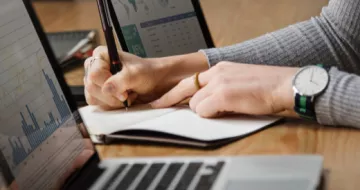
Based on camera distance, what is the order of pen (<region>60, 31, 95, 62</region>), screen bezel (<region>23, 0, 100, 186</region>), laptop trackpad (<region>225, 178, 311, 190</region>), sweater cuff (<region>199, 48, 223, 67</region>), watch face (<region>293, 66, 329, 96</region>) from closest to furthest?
laptop trackpad (<region>225, 178, 311, 190</region>)
screen bezel (<region>23, 0, 100, 186</region>)
watch face (<region>293, 66, 329, 96</region>)
sweater cuff (<region>199, 48, 223, 67</region>)
pen (<region>60, 31, 95, 62</region>)

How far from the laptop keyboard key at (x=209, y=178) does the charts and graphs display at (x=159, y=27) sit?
1.57 ft

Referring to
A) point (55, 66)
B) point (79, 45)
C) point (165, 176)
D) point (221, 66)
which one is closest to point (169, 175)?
point (165, 176)

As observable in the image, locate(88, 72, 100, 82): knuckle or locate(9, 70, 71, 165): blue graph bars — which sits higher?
locate(9, 70, 71, 165): blue graph bars

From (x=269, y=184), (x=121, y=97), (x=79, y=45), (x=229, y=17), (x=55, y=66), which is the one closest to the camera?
(x=269, y=184)

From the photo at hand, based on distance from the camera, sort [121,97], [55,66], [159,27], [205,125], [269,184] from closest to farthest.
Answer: [269,184] → [55,66] → [205,125] → [121,97] → [159,27]

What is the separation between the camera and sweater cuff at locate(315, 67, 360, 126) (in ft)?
3.08

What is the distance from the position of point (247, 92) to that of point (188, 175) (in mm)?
247

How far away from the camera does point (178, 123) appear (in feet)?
3.26

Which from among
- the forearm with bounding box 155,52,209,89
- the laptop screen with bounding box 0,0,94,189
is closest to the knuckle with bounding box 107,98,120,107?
the forearm with bounding box 155,52,209,89

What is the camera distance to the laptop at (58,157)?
2.49 ft

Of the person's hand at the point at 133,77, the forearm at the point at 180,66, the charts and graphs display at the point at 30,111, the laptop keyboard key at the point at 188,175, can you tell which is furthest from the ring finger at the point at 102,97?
the laptop keyboard key at the point at 188,175

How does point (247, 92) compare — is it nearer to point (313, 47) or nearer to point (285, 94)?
point (285, 94)

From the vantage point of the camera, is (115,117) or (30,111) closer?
(30,111)

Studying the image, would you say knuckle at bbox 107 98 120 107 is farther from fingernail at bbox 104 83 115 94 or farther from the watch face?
the watch face
